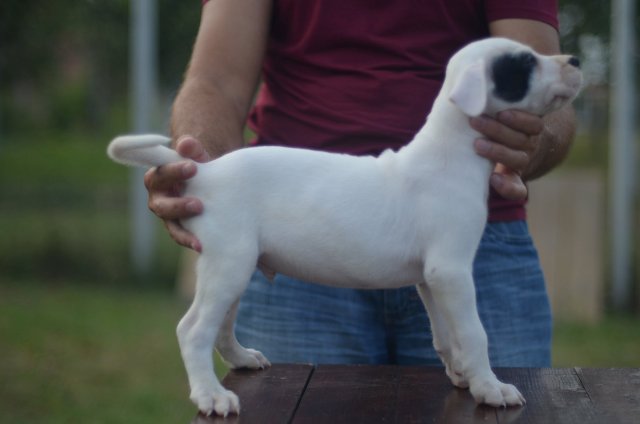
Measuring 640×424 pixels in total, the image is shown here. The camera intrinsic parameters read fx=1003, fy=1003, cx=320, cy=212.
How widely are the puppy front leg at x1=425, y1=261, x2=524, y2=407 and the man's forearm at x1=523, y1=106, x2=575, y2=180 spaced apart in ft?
1.83

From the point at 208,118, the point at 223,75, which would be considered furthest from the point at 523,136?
the point at 223,75

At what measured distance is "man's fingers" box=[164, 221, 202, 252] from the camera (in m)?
1.94

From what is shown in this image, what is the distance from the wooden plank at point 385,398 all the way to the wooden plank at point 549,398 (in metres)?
0.08

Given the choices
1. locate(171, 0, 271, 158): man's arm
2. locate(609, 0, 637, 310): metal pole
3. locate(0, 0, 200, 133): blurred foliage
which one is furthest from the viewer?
locate(0, 0, 200, 133): blurred foliage

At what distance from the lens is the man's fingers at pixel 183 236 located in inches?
76.4

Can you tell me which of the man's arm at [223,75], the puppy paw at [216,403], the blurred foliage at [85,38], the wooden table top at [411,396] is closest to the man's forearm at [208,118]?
the man's arm at [223,75]

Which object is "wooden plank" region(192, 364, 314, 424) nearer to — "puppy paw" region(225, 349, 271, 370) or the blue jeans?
"puppy paw" region(225, 349, 271, 370)

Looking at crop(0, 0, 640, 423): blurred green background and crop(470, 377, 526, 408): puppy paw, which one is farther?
crop(0, 0, 640, 423): blurred green background

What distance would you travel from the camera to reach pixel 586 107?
304 inches

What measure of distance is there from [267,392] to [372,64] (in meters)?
0.96

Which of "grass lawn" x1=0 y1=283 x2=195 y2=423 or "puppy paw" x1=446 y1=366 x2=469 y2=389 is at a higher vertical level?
"puppy paw" x1=446 y1=366 x2=469 y2=389

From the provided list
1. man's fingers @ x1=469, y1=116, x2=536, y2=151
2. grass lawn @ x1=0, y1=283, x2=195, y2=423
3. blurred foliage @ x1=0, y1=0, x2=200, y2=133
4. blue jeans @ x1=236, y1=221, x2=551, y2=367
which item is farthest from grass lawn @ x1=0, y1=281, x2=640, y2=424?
man's fingers @ x1=469, y1=116, x2=536, y2=151

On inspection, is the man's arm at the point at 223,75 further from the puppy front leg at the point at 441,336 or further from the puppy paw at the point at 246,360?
the puppy front leg at the point at 441,336

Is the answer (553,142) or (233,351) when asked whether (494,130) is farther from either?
(233,351)
